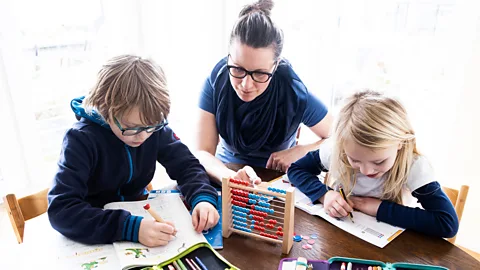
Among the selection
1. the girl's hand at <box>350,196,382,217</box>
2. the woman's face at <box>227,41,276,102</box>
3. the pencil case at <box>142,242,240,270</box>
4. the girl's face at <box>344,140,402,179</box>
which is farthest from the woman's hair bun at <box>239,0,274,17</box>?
the pencil case at <box>142,242,240,270</box>

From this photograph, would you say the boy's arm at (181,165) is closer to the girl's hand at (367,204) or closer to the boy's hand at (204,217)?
the boy's hand at (204,217)

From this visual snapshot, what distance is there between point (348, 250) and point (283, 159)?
60cm

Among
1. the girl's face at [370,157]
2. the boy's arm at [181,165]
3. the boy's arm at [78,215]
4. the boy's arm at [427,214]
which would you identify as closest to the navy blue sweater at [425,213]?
the boy's arm at [427,214]

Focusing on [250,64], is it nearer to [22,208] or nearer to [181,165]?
[181,165]

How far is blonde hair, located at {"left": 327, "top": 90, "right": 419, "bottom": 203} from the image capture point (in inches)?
44.8

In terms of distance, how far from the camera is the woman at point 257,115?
1542 millimetres

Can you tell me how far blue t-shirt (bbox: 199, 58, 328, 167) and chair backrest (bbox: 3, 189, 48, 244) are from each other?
74 cm

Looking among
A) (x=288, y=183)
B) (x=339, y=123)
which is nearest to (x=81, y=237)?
(x=288, y=183)

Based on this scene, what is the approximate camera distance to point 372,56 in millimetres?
2801

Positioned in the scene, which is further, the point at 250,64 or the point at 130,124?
the point at 250,64

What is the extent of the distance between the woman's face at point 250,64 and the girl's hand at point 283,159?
10.9 inches

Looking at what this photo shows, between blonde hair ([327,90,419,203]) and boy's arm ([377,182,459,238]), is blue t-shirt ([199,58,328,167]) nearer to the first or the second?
blonde hair ([327,90,419,203])

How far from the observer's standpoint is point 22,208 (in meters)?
1.27

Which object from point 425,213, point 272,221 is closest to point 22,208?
point 272,221
